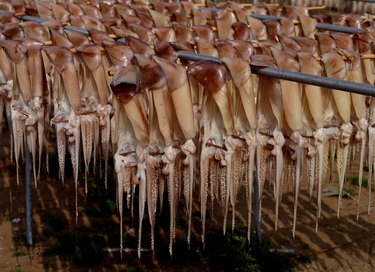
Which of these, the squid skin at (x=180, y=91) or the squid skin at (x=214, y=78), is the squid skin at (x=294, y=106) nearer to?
the squid skin at (x=214, y=78)

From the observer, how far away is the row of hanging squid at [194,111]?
288 centimetres

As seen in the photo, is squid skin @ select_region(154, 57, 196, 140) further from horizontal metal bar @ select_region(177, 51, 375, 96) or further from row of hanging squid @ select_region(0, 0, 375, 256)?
horizontal metal bar @ select_region(177, 51, 375, 96)

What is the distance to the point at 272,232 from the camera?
679cm

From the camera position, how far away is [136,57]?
113 inches

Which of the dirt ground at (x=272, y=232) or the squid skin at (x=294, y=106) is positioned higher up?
the squid skin at (x=294, y=106)

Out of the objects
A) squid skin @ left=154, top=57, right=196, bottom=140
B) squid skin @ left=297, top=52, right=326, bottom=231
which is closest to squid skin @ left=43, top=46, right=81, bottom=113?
squid skin @ left=154, top=57, right=196, bottom=140

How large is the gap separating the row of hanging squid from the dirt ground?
2851 mm

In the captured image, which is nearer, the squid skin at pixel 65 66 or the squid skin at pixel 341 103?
the squid skin at pixel 341 103

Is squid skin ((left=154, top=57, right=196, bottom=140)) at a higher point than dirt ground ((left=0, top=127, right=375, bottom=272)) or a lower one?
higher

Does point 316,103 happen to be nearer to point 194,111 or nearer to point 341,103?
point 341,103

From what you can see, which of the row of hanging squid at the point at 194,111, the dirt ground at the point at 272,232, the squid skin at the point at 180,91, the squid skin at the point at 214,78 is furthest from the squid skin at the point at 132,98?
the dirt ground at the point at 272,232

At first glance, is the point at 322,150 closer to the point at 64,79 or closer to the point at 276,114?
the point at 276,114

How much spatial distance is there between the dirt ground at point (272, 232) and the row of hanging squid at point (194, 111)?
9.35 feet

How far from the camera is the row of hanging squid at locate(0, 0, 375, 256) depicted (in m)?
2.88
